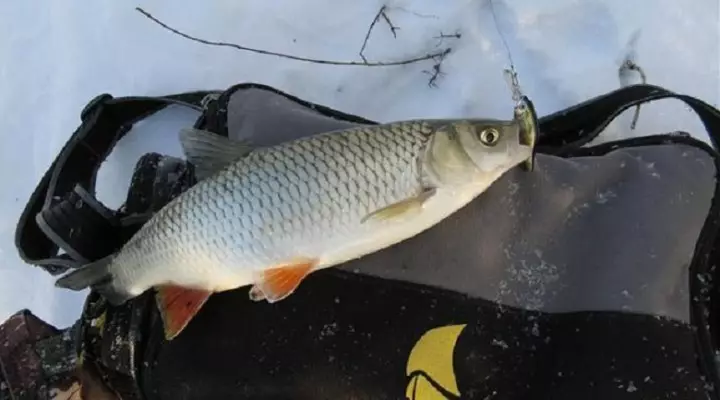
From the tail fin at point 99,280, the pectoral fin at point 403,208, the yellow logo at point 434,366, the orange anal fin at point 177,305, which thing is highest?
the pectoral fin at point 403,208

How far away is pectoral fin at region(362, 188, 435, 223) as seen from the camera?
5.12ft

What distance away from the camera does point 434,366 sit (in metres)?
1.70

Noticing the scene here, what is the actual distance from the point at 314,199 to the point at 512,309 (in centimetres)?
40

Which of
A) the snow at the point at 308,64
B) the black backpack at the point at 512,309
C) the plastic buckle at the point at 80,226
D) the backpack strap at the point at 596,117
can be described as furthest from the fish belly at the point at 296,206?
the snow at the point at 308,64

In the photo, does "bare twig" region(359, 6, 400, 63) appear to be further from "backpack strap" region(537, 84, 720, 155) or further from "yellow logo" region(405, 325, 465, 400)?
"yellow logo" region(405, 325, 465, 400)

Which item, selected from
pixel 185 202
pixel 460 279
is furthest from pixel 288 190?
pixel 460 279

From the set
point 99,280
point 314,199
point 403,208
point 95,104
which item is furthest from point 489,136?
point 95,104

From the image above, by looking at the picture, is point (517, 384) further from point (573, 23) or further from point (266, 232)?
point (573, 23)

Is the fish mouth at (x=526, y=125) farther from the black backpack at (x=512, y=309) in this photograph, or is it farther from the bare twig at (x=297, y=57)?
the bare twig at (x=297, y=57)

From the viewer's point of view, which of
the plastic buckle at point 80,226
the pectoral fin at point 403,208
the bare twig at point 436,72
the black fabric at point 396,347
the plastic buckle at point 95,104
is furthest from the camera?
the bare twig at point 436,72

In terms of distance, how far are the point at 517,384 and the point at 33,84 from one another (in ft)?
4.27

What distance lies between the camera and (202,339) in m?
1.78

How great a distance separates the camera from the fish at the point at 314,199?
158cm

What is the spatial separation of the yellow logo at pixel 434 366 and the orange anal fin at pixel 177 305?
0.37m
